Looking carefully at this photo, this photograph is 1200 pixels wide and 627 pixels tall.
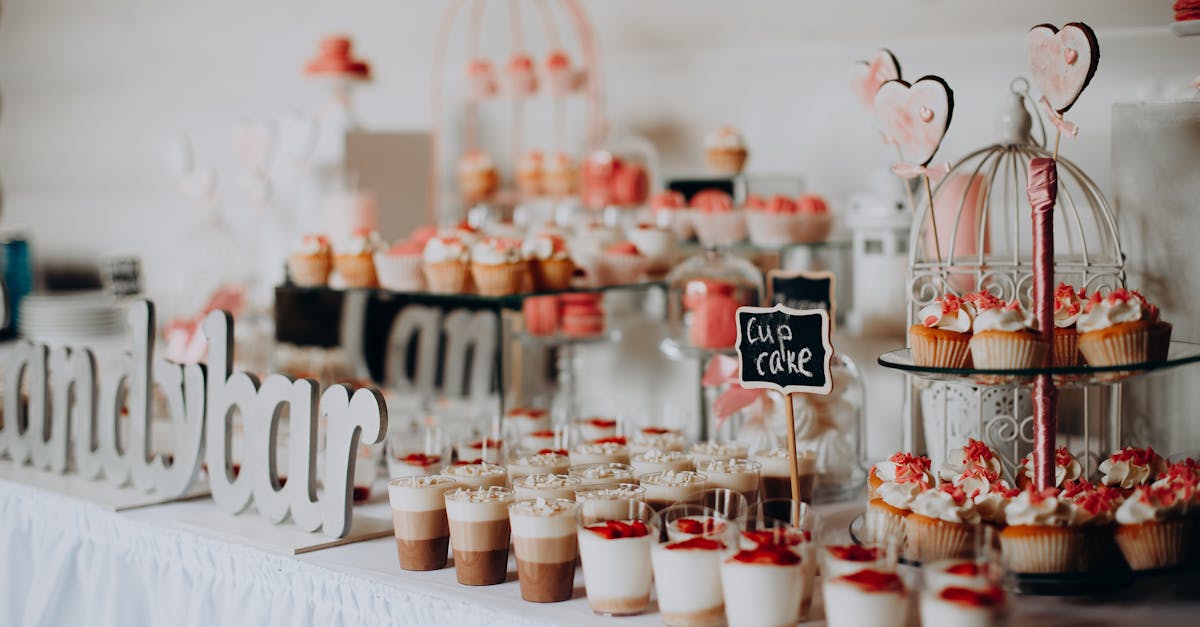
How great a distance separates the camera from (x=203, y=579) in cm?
253

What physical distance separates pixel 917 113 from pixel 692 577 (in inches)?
37.3

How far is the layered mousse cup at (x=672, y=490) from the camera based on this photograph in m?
2.22

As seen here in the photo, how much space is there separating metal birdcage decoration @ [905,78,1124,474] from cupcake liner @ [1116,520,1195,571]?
0.32m

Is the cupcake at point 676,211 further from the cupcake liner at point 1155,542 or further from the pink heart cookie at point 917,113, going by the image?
the cupcake liner at point 1155,542

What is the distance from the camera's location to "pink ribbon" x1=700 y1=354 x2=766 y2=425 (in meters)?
2.70

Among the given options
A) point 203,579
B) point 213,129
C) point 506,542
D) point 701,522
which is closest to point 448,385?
point 203,579

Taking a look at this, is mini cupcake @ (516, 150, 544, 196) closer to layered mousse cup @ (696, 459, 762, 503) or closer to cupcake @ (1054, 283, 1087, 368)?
layered mousse cup @ (696, 459, 762, 503)

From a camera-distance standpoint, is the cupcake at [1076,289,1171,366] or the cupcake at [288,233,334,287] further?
the cupcake at [288,233,334,287]

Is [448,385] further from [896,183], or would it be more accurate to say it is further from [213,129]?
[213,129]

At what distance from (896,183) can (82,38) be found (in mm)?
6279

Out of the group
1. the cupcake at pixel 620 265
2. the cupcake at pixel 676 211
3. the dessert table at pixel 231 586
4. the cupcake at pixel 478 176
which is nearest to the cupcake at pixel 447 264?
the cupcake at pixel 620 265

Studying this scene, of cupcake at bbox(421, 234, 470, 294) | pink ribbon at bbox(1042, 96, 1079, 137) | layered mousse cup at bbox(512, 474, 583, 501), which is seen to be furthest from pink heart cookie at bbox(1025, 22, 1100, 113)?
cupcake at bbox(421, 234, 470, 294)

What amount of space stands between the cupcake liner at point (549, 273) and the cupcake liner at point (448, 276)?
169 millimetres

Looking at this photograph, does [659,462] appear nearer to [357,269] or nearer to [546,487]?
[546,487]
